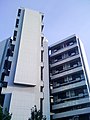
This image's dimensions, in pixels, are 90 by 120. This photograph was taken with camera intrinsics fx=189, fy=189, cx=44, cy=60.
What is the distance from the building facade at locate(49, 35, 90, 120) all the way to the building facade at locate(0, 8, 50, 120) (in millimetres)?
2507

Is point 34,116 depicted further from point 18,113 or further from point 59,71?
point 59,71

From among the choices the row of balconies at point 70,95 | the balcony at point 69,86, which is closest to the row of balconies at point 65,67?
the balcony at point 69,86

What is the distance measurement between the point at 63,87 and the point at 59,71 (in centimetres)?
408

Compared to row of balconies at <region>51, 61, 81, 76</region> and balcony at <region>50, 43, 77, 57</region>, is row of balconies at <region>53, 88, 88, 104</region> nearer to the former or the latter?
row of balconies at <region>51, 61, 81, 76</region>

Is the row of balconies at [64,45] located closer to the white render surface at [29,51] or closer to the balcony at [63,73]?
the white render surface at [29,51]

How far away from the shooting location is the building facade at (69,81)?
28.3m

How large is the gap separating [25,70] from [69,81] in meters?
8.02

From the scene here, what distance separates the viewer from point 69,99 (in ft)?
98.7

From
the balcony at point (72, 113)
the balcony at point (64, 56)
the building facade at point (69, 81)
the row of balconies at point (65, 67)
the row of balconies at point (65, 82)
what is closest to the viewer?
the balcony at point (72, 113)

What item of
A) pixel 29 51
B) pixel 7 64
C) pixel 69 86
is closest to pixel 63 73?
pixel 69 86

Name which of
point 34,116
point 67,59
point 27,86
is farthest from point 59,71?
point 34,116

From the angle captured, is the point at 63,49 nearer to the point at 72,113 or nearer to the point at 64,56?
the point at 64,56

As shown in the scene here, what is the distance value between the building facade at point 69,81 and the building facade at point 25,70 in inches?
98.7

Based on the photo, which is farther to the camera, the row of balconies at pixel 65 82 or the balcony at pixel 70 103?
the row of balconies at pixel 65 82
